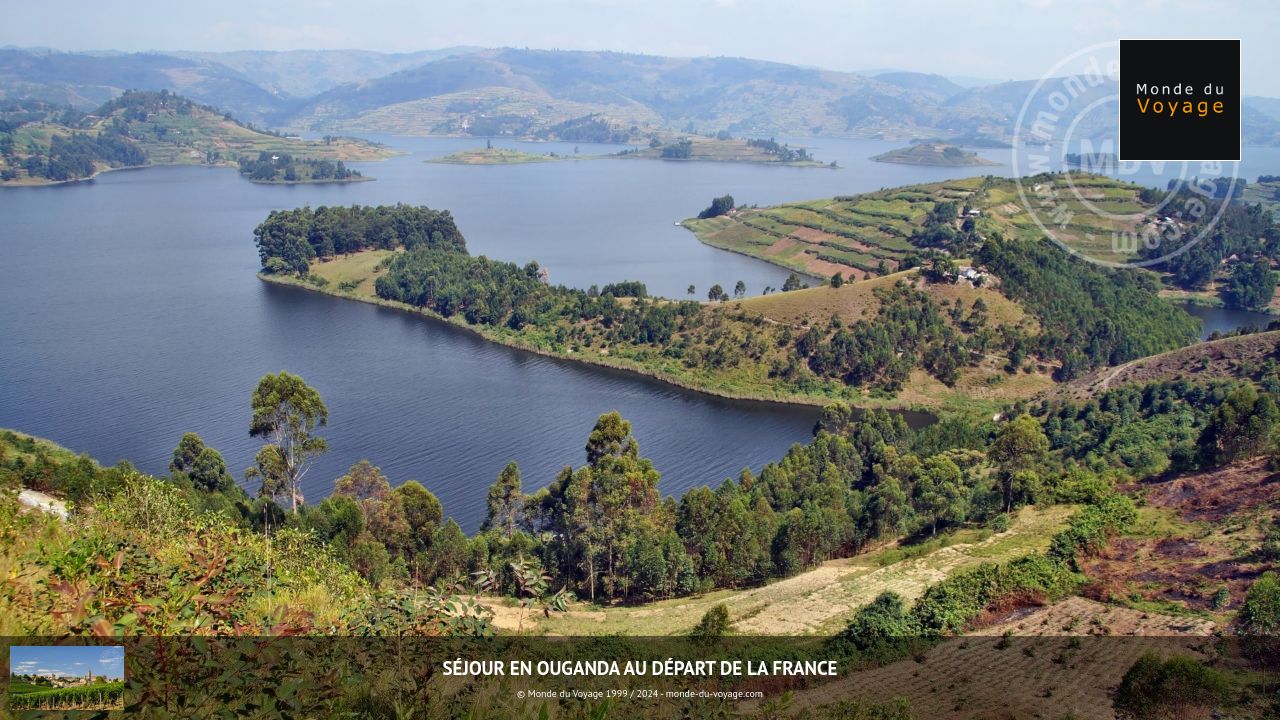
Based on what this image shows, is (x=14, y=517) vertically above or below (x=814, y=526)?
above

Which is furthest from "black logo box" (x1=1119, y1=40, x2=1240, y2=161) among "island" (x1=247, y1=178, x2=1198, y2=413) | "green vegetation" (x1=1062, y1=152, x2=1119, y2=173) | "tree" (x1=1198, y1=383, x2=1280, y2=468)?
"green vegetation" (x1=1062, y1=152, x2=1119, y2=173)

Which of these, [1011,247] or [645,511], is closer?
[645,511]

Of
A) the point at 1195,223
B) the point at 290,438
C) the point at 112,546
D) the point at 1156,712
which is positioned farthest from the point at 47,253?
the point at 1195,223

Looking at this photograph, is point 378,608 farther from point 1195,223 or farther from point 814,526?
point 1195,223

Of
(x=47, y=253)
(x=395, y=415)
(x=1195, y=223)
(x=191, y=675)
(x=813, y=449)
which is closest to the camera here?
(x=191, y=675)

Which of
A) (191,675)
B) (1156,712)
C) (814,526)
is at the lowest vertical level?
(814,526)

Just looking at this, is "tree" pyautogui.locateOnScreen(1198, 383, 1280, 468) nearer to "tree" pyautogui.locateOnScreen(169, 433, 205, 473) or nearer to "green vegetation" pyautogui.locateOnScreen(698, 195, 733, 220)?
"tree" pyautogui.locateOnScreen(169, 433, 205, 473)

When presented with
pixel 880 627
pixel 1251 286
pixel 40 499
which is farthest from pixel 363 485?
pixel 1251 286
